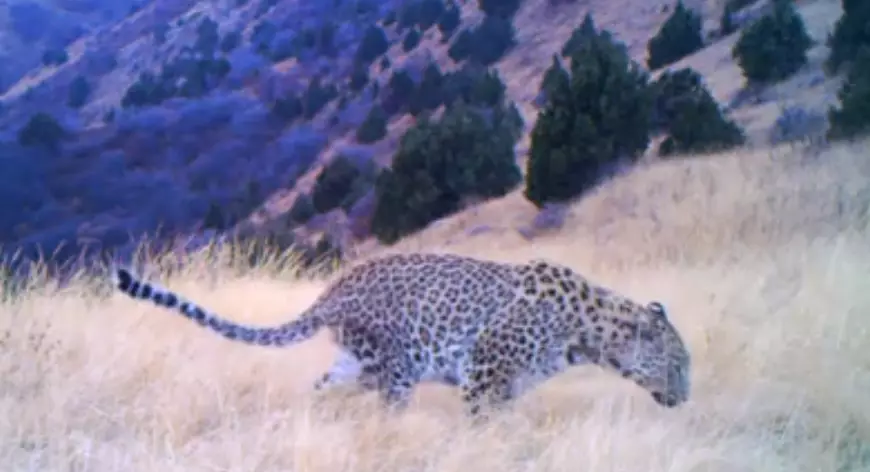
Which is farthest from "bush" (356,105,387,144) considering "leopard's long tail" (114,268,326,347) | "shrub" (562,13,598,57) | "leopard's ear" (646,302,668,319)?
"leopard's ear" (646,302,668,319)

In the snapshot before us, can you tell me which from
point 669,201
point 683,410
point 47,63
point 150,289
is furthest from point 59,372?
point 669,201

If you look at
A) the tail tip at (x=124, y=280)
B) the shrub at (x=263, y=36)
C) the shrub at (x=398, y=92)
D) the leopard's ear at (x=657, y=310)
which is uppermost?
the shrub at (x=263, y=36)

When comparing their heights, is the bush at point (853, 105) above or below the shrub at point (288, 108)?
below

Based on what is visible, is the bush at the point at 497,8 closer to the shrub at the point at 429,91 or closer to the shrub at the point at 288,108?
the shrub at the point at 429,91

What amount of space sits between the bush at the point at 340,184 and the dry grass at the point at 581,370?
1.30 feet

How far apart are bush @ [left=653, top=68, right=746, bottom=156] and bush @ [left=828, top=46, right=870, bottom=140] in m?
0.44

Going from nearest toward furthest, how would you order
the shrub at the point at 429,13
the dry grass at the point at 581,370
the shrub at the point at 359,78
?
the dry grass at the point at 581,370
the shrub at the point at 359,78
the shrub at the point at 429,13

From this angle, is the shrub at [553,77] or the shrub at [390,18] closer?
the shrub at [553,77]

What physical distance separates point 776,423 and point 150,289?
2091 millimetres

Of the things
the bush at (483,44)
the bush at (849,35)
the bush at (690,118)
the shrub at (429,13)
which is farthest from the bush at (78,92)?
the bush at (849,35)

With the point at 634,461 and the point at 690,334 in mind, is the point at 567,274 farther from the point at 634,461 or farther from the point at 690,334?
the point at 634,461

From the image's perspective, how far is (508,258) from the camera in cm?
445

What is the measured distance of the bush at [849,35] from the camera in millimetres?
4859

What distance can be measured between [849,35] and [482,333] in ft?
8.37
